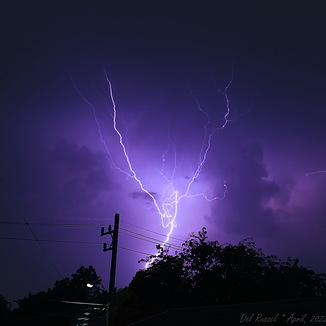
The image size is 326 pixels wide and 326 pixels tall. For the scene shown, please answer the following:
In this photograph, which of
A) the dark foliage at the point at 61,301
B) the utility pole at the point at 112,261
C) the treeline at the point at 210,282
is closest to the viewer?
the dark foliage at the point at 61,301

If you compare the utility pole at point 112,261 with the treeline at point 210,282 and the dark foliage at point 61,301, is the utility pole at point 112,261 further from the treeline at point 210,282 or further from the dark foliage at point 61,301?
the treeline at point 210,282

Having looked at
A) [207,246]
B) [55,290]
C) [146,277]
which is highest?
[55,290]

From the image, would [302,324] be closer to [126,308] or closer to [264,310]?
[264,310]

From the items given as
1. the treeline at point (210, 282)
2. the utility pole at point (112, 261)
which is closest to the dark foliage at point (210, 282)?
the treeline at point (210, 282)

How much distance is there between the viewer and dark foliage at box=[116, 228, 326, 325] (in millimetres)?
21625

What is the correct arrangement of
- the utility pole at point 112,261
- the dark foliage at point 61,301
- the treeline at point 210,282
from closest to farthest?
1. the dark foliage at point 61,301
2. the utility pole at point 112,261
3. the treeline at point 210,282

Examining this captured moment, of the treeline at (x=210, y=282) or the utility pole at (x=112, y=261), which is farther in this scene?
the treeline at (x=210, y=282)

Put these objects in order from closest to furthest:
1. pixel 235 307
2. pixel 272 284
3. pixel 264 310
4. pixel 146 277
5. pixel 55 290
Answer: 1. pixel 264 310
2. pixel 235 307
3. pixel 272 284
4. pixel 146 277
5. pixel 55 290

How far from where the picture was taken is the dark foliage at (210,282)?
21.6 m

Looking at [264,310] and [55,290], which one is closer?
[264,310]

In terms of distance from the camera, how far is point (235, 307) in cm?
1088

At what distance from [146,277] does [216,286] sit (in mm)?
5066

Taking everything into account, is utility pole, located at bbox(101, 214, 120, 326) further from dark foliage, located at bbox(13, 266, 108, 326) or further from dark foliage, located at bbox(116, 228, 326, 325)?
dark foliage, located at bbox(116, 228, 326, 325)

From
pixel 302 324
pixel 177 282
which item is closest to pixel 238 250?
pixel 177 282
